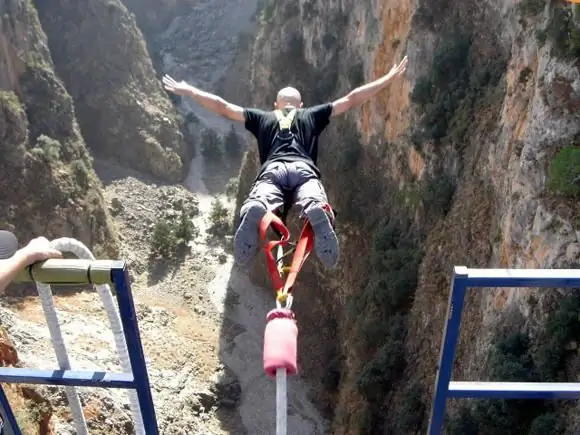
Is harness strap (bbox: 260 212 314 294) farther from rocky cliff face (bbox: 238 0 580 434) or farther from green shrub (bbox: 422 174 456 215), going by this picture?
green shrub (bbox: 422 174 456 215)

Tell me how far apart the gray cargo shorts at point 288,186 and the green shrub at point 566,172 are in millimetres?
5384

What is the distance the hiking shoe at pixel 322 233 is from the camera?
6.37 m

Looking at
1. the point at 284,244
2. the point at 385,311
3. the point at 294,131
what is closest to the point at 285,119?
A: the point at 294,131

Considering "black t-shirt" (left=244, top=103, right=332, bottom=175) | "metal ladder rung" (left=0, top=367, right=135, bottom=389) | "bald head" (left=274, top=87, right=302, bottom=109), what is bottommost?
"metal ladder rung" (left=0, top=367, right=135, bottom=389)

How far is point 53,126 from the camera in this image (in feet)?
110

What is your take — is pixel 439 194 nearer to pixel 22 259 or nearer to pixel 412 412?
pixel 412 412

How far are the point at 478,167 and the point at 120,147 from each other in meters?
32.7

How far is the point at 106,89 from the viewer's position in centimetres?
4291

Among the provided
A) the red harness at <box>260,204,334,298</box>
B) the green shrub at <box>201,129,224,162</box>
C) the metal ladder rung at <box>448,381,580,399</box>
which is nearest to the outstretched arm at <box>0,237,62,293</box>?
the red harness at <box>260,204,334,298</box>

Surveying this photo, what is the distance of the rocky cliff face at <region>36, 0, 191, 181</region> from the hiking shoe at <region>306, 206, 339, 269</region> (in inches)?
1477

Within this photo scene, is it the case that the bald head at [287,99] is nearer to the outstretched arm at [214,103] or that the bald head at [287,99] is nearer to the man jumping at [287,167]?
the man jumping at [287,167]

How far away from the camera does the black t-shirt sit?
25.1 feet

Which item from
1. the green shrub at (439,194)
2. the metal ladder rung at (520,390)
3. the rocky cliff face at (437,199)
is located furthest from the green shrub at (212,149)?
the metal ladder rung at (520,390)

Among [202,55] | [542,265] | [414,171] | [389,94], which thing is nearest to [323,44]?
[389,94]
